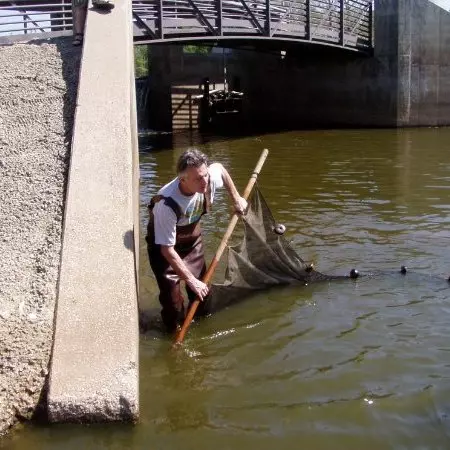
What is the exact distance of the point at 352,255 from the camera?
27.3ft

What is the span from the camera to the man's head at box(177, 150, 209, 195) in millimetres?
4977

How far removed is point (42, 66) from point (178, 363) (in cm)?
500

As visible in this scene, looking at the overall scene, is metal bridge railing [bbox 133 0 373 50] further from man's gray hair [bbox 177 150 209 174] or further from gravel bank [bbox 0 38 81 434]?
man's gray hair [bbox 177 150 209 174]

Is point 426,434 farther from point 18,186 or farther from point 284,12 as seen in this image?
point 284,12

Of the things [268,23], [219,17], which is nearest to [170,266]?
[219,17]

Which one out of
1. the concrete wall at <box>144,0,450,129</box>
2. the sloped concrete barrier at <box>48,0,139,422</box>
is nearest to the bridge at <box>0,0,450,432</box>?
the sloped concrete barrier at <box>48,0,139,422</box>

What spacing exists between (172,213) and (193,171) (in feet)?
1.23

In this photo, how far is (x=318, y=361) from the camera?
521cm

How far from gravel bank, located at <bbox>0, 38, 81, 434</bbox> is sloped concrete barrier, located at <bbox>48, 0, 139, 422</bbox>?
19 centimetres

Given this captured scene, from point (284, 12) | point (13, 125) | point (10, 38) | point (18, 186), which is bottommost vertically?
point (18, 186)

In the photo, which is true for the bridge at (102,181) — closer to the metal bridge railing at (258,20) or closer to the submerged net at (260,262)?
the metal bridge railing at (258,20)

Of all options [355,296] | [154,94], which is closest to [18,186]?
[355,296]

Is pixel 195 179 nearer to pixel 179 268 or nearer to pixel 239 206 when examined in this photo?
pixel 179 268

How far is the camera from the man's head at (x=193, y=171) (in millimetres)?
4977
